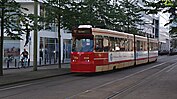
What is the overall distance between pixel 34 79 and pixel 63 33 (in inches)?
1529

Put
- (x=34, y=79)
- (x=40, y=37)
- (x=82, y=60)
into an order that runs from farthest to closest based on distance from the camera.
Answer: (x=40, y=37), (x=82, y=60), (x=34, y=79)

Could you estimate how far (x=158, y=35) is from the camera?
149625mm

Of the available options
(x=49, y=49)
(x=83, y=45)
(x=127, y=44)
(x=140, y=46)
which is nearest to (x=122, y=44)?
(x=127, y=44)

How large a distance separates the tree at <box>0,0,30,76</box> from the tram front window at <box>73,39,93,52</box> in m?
4.07

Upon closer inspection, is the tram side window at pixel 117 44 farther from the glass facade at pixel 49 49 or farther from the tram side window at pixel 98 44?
the glass facade at pixel 49 49

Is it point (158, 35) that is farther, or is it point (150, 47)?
point (158, 35)

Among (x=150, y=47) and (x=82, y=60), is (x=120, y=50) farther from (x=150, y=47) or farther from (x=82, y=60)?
(x=150, y=47)

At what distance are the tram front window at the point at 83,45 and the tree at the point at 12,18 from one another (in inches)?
160

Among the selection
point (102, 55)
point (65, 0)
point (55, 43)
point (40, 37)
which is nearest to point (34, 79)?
point (102, 55)

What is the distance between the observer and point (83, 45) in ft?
84.5

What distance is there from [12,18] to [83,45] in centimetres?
569

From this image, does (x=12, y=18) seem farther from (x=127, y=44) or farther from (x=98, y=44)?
(x=127, y=44)

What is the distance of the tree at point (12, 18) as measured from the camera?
22047 mm

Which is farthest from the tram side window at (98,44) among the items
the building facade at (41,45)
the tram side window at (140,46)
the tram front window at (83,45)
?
the building facade at (41,45)
